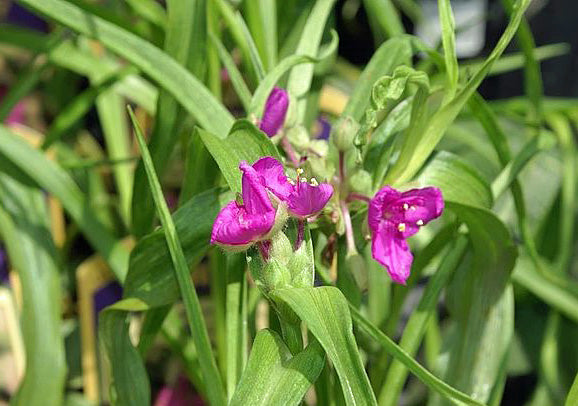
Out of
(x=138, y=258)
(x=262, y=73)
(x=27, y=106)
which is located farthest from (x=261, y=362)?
(x=27, y=106)

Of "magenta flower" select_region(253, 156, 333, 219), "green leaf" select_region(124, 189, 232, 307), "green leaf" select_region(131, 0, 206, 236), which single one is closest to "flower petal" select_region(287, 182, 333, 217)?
"magenta flower" select_region(253, 156, 333, 219)

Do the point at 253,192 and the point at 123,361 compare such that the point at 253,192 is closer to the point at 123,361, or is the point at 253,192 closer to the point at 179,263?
the point at 179,263

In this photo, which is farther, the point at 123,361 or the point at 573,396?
the point at 123,361

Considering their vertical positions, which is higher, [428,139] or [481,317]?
[428,139]

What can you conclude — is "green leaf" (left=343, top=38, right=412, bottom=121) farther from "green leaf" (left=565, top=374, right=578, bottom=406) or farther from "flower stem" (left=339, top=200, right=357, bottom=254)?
"green leaf" (left=565, top=374, right=578, bottom=406)

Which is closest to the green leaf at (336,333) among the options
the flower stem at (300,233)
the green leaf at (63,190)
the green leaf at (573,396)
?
the flower stem at (300,233)

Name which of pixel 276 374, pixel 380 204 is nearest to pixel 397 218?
pixel 380 204

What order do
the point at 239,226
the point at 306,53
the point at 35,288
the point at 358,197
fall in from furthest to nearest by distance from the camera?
the point at 35,288 < the point at 306,53 < the point at 358,197 < the point at 239,226
